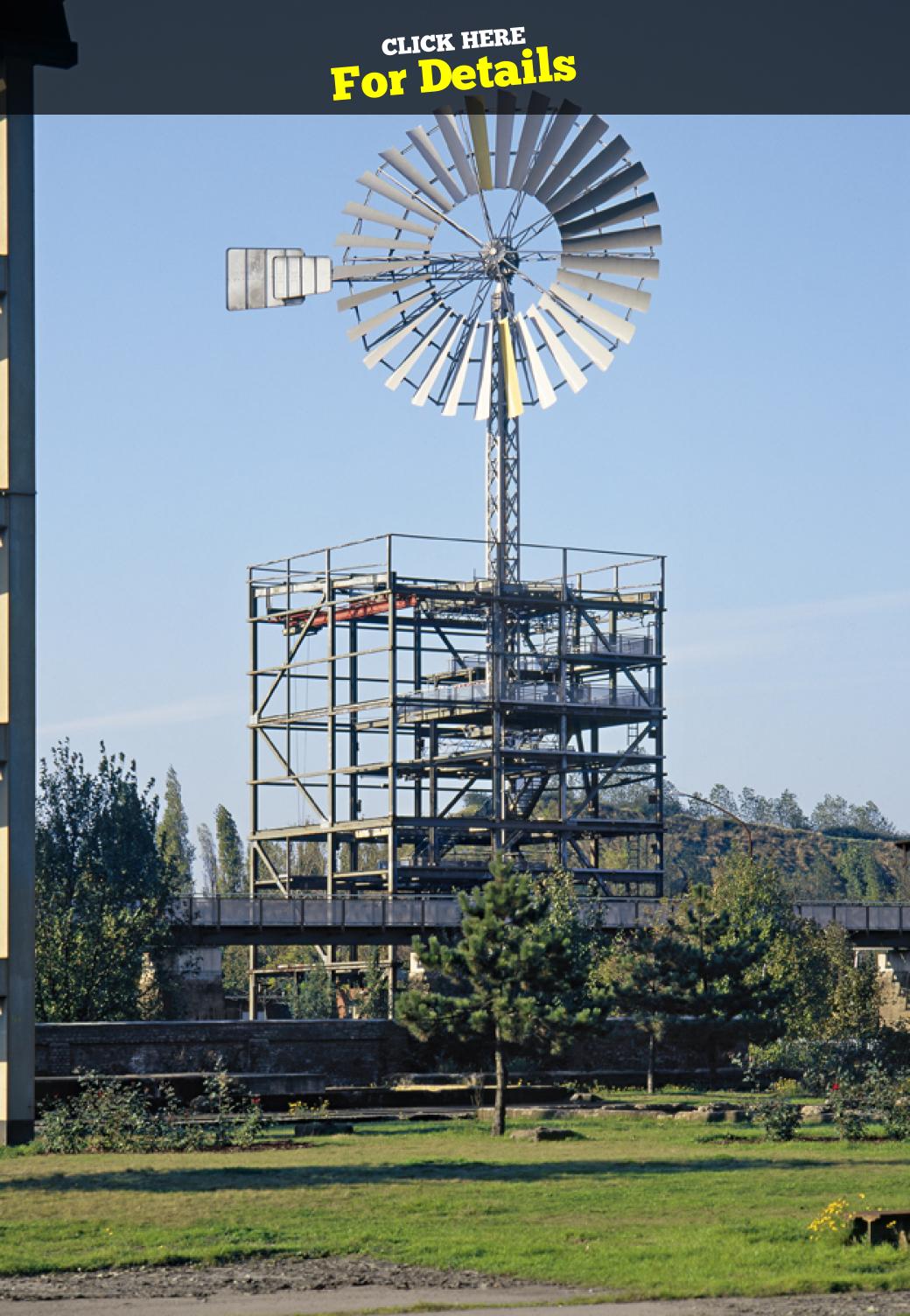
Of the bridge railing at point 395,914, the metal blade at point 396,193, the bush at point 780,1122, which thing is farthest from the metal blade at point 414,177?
the bush at point 780,1122

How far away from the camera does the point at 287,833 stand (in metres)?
89.9

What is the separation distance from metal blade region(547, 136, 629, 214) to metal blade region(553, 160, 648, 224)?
23 centimetres

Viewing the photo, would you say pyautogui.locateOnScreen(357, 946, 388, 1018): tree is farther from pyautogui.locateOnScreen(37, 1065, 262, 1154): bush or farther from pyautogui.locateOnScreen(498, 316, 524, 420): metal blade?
pyautogui.locateOnScreen(37, 1065, 262, 1154): bush

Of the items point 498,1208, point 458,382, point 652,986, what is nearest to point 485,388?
point 458,382

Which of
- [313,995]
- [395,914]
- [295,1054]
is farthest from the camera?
[313,995]

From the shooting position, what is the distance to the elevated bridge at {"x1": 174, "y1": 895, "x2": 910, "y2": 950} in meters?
67.8

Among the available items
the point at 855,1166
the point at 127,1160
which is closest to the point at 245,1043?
the point at 127,1160

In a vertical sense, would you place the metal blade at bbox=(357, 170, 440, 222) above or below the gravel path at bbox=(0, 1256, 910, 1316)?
above

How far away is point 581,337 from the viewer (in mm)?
81625

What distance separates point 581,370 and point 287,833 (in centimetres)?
2435

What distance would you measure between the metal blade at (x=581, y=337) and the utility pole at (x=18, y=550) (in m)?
49.6

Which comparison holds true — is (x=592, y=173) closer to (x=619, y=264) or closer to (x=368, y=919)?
(x=619, y=264)

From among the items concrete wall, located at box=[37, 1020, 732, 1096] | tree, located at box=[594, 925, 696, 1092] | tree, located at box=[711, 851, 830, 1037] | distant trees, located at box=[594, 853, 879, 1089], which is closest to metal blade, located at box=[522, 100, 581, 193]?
tree, located at box=[711, 851, 830, 1037]

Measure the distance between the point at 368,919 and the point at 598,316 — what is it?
85.4 feet
